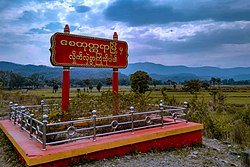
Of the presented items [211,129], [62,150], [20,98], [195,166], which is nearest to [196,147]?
[195,166]

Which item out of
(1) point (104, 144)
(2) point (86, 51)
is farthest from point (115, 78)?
(1) point (104, 144)

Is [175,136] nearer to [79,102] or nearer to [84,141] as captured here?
[84,141]

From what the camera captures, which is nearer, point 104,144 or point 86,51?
point 104,144

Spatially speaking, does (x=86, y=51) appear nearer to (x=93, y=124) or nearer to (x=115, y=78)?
(x=115, y=78)

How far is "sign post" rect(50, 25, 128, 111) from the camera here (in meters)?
7.53

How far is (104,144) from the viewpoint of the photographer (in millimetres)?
5570

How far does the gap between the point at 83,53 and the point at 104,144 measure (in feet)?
12.2

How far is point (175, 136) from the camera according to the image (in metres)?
6.98

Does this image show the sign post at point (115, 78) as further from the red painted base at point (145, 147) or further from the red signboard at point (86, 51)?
the red painted base at point (145, 147)

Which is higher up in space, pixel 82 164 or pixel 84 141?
pixel 84 141

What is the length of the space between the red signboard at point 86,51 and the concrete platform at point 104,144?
267 cm

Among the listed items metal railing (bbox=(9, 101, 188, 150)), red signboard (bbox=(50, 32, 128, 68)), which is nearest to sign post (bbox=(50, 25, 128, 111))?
red signboard (bbox=(50, 32, 128, 68))

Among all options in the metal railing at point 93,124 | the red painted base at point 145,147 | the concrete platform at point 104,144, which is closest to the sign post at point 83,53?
the metal railing at point 93,124

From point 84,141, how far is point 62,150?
83cm
